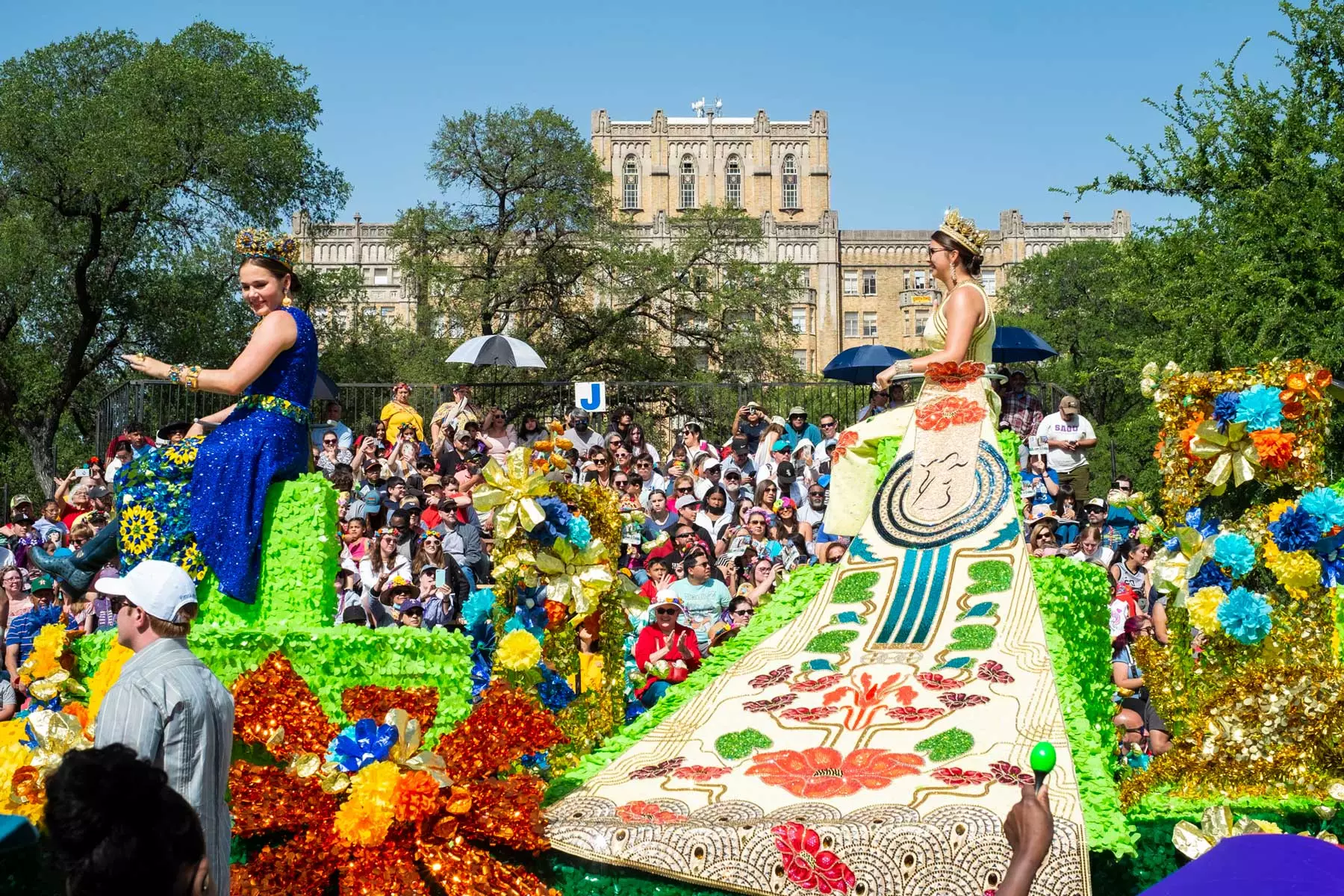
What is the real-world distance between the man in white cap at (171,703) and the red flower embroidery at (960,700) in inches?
127

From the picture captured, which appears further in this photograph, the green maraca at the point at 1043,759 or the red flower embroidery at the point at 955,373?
the red flower embroidery at the point at 955,373

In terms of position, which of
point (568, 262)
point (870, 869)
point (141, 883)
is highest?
point (568, 262)

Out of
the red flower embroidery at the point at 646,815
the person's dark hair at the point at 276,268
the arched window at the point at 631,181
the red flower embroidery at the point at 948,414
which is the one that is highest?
the arched window at the point at 631,181

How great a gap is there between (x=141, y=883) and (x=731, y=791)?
3.55m

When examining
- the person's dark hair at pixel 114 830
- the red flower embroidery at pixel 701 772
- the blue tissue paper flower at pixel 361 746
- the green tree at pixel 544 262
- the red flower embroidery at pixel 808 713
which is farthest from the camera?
the green tree at pixel 544 262

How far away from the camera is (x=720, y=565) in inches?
474

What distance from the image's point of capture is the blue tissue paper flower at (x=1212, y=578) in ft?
23.1

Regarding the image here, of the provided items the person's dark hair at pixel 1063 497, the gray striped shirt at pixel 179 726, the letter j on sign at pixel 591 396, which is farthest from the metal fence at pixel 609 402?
the gray striped shirt at pixel 179 726

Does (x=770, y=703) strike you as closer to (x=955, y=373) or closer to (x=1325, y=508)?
(x=955, y=373)

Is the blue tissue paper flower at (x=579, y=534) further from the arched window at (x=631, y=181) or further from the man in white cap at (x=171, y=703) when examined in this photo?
the arched window at (x=631, y=181)

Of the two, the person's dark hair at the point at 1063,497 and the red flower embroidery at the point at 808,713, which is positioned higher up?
the person's dark hair at the point at 1063,497

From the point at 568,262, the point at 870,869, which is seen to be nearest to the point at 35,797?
the point at 870,869

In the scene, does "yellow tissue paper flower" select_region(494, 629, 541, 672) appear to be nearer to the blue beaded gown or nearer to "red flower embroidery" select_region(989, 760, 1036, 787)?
the blue beaded gown

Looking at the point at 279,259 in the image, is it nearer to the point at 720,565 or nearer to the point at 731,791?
the point at 731,791
